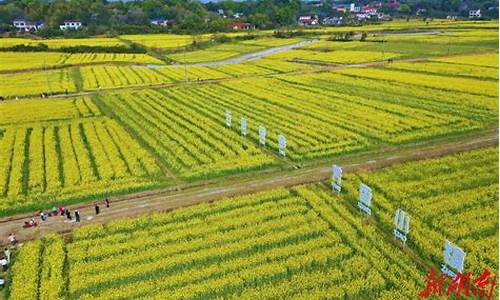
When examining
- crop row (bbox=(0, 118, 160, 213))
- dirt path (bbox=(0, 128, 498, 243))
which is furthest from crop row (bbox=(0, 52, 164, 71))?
dirt path (bbox=(0, 128, 498, 243))

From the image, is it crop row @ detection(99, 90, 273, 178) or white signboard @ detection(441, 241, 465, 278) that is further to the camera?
crop row @ detection(99, 90, 273, 178)

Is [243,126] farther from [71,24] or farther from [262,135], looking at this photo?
[71,24]

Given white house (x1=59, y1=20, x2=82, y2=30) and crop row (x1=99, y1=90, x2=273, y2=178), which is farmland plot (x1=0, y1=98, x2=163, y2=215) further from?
white house (x1=59, y1=20, x2=82, y2=30)

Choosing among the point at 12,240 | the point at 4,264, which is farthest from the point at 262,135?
the point at 4,264

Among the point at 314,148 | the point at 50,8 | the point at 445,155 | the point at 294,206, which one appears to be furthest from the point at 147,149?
the point at 50,8

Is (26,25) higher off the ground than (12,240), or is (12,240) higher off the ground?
(26,25)

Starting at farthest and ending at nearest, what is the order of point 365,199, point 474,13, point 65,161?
point 474,13, point 65,161, point 365,199

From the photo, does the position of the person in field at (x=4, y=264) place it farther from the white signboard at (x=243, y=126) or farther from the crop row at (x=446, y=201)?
the white signboard at (x=243, y=126)

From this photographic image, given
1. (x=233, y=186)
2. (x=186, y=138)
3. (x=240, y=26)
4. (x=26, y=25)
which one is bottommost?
(x=233, y=186)
